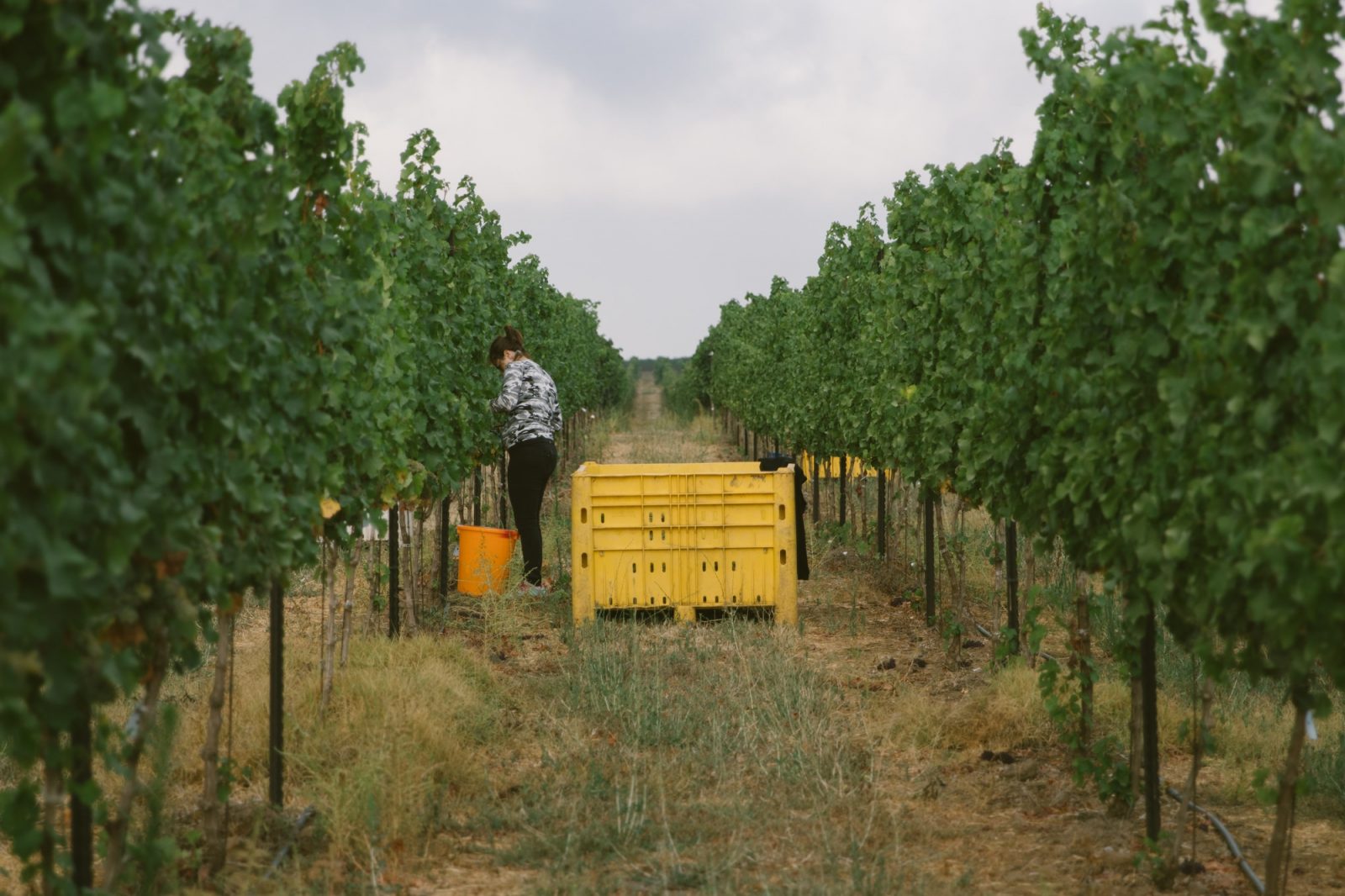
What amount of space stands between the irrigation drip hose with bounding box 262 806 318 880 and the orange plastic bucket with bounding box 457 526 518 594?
472 centimetres

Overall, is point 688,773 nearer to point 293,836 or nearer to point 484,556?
point 293,836

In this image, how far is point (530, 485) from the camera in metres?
11.4

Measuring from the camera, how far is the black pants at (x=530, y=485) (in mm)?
11367

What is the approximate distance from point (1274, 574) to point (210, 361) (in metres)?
2.83

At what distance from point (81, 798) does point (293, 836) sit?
2018 mm

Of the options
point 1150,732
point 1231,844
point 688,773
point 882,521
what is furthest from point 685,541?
point 1231,844

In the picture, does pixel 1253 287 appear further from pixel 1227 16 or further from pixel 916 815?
pixel 916 815

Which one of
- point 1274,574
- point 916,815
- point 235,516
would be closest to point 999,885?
point 916,815

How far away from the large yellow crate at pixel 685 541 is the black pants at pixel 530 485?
119 cm

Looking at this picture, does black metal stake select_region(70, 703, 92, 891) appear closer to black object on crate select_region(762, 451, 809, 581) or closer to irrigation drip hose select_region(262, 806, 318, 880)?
irrigation drip hose select_region(262, 806, 318, 880)

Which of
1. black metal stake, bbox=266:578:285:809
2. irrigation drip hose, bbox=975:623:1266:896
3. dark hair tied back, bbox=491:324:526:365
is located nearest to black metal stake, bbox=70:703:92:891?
black metal stake, bbox=266:578:285:809

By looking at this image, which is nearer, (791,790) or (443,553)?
(791,790)

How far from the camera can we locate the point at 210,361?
3.67 meters

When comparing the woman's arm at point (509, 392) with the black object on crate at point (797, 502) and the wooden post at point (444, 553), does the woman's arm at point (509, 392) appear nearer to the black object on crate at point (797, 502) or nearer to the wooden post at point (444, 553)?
the wooden post at point (444, 553)
